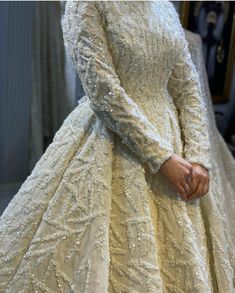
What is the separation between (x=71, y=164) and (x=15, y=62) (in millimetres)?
1004

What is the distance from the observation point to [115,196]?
118 cm

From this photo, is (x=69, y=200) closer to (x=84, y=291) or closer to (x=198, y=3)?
(x=84, y=291)

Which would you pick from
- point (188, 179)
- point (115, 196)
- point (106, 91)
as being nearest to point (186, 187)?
point (188, 179)

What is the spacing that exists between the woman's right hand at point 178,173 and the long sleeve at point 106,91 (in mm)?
20

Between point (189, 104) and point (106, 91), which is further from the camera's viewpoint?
point (189, 104)

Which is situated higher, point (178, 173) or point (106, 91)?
point (106, 91)

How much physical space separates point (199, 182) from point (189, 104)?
0.78 ft

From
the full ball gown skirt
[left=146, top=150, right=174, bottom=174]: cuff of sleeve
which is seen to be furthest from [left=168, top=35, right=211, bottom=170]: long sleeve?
[left=146, top=150, right=174, bottom=174]: cuff of sleeve

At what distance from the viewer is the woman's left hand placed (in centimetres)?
121

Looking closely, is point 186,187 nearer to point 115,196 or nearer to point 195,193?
point 195,193

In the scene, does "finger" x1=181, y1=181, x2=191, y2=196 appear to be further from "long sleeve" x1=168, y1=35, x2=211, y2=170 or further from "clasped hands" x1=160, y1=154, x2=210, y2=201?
"long sleeve" x1=168, y1=35, x2=211, y2=170

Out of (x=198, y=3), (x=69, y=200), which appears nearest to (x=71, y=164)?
(x=69, y=200)

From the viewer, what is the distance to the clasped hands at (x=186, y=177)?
46.1 inches

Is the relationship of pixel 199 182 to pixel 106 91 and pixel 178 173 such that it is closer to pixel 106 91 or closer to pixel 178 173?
pixel 178 173
